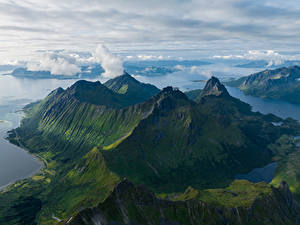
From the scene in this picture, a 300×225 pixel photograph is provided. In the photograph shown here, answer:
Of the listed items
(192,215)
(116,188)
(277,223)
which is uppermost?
(116,188)

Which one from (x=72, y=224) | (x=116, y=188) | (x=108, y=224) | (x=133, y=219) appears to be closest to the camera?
(x=72, y=224)

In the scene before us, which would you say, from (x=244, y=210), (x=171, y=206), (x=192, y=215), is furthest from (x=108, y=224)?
(x=244, y=210)

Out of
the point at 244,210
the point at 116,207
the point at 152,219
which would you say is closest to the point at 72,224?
the point at 116,207

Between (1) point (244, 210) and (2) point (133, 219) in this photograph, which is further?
(1) point (244, 210)

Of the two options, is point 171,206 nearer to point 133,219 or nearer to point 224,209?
point 133,219

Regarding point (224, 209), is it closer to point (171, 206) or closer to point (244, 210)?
point (244, 210)

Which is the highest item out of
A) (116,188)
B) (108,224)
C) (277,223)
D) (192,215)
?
(116,188)

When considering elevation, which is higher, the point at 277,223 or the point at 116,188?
the point at 116,188

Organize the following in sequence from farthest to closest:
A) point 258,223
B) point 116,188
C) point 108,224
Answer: point 258,223 < point 116,188 < point 108,224

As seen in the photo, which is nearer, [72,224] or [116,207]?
[72,224]
